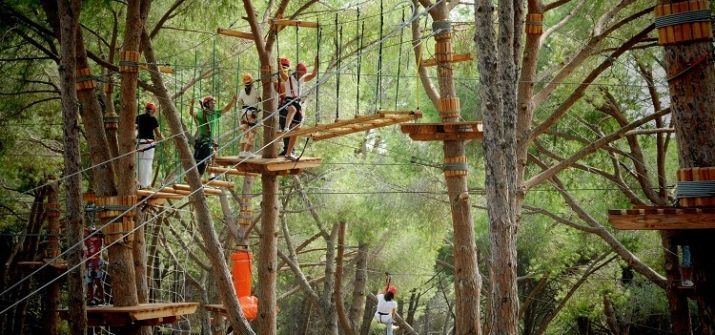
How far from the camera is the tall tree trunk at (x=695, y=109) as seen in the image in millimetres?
7105

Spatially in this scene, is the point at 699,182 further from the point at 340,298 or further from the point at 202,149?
the point at 340,298

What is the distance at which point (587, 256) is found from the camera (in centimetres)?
2227

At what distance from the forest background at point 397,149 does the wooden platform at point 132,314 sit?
252 centimetres

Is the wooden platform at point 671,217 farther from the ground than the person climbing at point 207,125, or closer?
closer

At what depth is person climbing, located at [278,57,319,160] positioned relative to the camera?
39.3ft

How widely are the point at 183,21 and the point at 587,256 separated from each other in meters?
10.8

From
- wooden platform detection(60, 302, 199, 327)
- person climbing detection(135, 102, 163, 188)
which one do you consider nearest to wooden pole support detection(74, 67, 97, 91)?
person climbing detection(135, 102, 163, 188)

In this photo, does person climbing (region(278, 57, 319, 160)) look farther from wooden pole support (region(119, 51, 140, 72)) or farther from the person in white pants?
the person in white pants

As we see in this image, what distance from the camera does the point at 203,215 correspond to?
12289 mm

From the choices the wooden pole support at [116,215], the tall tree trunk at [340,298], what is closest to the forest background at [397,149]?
the tall tree trunk at [340,298]

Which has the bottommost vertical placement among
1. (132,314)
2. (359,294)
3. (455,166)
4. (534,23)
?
(359,294)

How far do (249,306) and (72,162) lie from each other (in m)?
4.53

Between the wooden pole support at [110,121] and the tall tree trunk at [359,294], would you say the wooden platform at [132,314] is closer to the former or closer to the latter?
the wooden pole support at [110,121]

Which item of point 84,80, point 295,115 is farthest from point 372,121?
point 84,80
